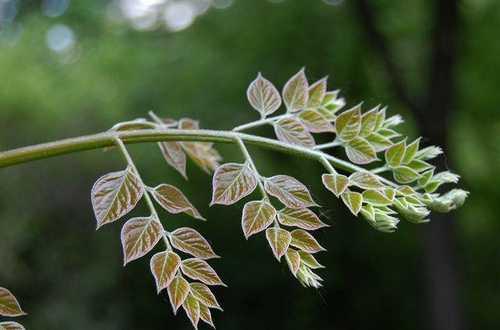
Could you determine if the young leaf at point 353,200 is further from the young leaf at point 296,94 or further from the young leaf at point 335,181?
the young leaf at point 296,94

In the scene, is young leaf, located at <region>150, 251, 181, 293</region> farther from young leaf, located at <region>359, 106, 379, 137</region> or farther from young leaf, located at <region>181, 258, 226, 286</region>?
young leaf, located at <region>359, 106, 379, 137</region>

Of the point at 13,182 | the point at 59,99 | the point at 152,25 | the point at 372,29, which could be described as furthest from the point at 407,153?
the point at 152,25

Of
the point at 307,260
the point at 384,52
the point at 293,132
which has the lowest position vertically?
the point at 307,260

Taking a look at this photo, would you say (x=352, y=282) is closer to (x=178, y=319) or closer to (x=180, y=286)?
(x=178, y=319)

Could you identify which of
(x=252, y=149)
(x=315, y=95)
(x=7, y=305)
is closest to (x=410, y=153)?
(x=315, y=95)

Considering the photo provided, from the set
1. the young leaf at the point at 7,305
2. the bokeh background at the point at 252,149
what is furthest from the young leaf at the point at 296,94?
the bokeh background at the point at 252,149

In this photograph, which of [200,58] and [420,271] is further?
[420,271]

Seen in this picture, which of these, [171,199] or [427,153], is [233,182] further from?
[427,153]
